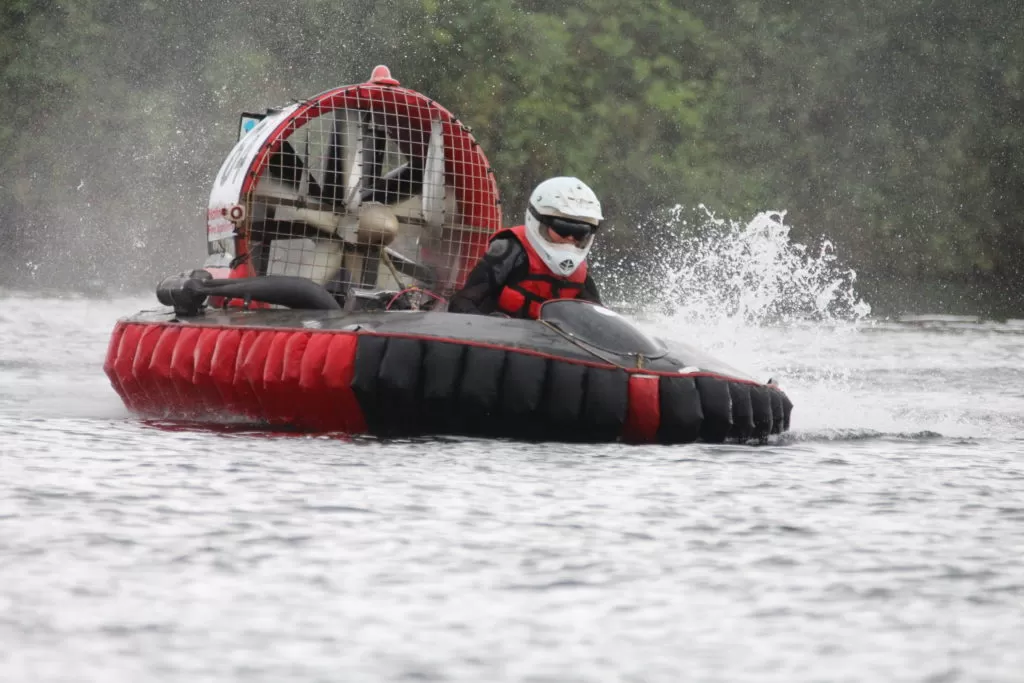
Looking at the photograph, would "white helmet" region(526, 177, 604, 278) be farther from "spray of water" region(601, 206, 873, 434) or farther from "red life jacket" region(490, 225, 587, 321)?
"spray of water" region(601, 206, 873, 434)

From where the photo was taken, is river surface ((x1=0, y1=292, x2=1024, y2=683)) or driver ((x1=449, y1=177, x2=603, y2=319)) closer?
river surface ((x1=0, y1=292, x2=1024, y2=683))

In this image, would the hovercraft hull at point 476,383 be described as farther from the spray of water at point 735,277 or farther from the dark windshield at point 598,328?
the spray of water at point 735,277

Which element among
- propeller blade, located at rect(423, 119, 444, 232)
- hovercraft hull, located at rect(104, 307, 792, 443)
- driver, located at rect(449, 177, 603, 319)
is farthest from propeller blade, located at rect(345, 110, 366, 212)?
hovercraft hull, located at rect(104, 307, 792, 443)

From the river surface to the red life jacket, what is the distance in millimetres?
833

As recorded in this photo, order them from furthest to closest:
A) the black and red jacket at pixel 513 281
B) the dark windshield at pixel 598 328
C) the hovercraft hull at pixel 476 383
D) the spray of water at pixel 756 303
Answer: the spray of water at pixel 756 303, the black and red jacket at pixel 513 281, the dark windshield at pixel 598 328, the hovercraft hull at pixel 476 383

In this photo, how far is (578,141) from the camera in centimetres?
2397

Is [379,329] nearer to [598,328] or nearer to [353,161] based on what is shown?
[598,328]

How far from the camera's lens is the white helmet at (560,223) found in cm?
568

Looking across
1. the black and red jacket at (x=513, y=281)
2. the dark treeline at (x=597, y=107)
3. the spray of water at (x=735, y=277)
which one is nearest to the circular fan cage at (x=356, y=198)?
the black and red jacket at (x=513, y=281)

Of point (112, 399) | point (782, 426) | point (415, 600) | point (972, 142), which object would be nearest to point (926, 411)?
point (782, 426)

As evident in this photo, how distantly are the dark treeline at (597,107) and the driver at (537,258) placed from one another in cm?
1531

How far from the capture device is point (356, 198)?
21.3 feet

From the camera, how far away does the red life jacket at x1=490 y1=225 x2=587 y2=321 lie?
18.6ft

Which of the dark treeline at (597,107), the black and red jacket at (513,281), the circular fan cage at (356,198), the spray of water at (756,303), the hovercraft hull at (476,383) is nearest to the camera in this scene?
the hovercraft hull at (476,383)
